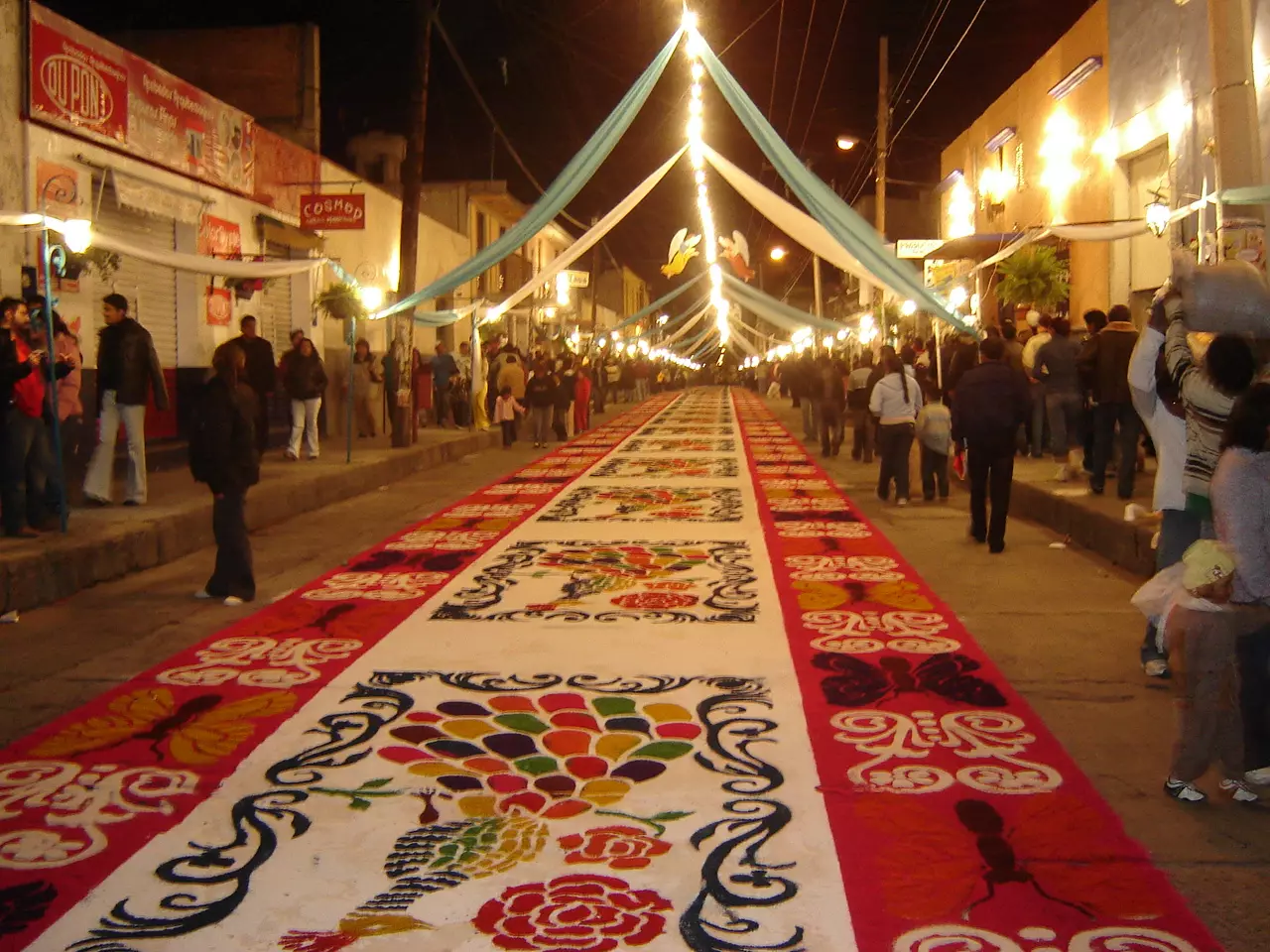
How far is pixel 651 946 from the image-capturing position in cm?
328

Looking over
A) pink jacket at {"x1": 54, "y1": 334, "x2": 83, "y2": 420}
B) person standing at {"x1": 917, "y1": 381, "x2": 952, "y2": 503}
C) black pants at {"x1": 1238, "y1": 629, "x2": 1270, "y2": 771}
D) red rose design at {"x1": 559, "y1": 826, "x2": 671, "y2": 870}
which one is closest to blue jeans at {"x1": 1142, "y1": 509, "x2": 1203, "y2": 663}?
black pants at {"x1": 1238, "y1": 629, "x2": 1270, "y2": 771}

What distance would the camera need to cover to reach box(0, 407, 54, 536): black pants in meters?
8.95

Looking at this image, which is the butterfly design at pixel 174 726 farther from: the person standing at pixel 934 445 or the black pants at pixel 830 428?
the black pants at pixel 830 428

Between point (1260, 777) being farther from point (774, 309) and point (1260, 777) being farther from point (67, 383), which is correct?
point (774, 309)

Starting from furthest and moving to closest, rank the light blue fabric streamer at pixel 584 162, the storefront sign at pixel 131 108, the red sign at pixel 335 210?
the red sign at pixel 335 210, the storefront sign at pixel 131 108, the light blue fabric streamer at pixel 584 162

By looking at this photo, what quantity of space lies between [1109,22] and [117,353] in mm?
13405

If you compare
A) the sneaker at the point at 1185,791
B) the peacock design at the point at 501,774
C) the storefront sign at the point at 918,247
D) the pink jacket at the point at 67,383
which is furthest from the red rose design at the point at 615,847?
the storefront sign at the point at 918,247

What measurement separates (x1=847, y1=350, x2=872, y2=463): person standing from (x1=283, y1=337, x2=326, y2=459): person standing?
282 inches

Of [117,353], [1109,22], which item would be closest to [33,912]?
[117,353]

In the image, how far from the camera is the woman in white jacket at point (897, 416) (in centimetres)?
1305

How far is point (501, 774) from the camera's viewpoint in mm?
4625

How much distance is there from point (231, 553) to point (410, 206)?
12.1m

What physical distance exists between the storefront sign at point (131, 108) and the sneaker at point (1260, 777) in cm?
1242

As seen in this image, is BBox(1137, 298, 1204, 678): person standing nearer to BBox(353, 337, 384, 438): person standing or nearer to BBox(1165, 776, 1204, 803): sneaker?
BBox(1165, 776, 1204, 803): sneaker
